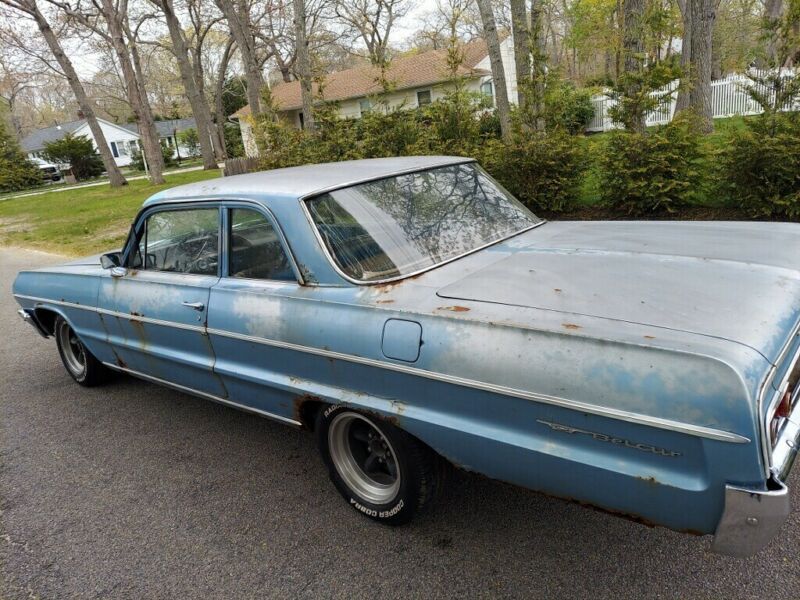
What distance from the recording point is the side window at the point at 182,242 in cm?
331

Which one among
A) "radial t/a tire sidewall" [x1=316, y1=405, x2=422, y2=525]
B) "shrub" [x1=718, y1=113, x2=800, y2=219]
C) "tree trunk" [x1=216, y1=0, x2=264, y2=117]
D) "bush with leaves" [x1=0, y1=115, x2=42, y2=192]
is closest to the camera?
"radial t/a tire sidewall" [x1=316, y1=405, x2=422, y2=525]

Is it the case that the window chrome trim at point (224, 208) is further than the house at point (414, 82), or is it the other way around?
the house at point (414, 82)

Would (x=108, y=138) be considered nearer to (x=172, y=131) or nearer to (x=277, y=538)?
(x=172, y=131)

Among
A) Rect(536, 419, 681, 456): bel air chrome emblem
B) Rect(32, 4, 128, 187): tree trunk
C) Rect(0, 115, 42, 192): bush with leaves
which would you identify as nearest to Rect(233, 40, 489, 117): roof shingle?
Rect(32, 4, 128, 187): tree trunk

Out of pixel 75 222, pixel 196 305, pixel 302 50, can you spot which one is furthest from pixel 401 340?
pixel 75 222

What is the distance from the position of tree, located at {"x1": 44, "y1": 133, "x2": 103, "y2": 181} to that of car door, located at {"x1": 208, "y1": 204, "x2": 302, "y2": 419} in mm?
42480

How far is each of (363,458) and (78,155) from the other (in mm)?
43458

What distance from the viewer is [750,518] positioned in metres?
1.64

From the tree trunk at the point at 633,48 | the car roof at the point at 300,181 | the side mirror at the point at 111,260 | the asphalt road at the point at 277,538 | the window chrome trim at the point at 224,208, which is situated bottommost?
the asphalt road at the point at 277,538

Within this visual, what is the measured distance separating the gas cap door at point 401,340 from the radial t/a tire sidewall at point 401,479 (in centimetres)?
35

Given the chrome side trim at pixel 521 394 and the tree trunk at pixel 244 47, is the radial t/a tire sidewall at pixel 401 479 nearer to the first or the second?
the chrome side trim at pixel 521 394

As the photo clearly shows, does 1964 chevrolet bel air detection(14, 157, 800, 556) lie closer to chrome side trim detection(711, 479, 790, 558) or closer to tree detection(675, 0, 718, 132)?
chrome side trim detection(711, 479, 790, 558)

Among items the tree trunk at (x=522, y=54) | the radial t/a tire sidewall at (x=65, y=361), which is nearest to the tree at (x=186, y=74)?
the tree trunk at (x=522, y=54)

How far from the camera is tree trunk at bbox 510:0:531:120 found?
24.1 feet
